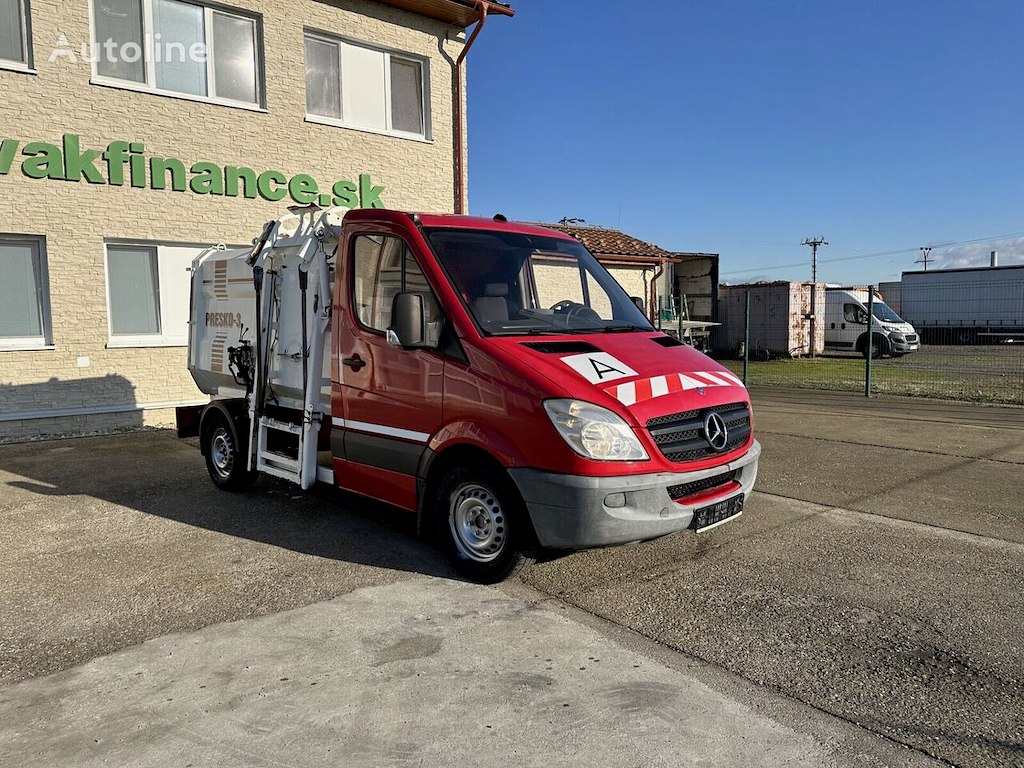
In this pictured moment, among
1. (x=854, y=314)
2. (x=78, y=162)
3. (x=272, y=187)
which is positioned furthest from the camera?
(x=854, y=314)

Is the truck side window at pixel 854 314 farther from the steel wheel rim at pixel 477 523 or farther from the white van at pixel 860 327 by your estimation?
the steel wheel rim at pixel 477 523

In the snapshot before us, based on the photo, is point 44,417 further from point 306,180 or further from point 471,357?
point 471,357

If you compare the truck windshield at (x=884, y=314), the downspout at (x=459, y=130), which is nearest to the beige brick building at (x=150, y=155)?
the downspout at (x=459, y=130)

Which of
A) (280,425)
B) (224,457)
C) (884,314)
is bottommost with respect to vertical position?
(224,457)

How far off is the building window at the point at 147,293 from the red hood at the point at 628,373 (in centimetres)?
844

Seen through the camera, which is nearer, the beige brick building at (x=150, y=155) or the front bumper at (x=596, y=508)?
the front bumper at (x=596, y=508)

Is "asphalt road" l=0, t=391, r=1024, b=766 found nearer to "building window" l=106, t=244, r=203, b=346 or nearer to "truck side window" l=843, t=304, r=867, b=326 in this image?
"building window" l=106, t=244, r=203, b=346

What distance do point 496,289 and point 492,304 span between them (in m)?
0.22

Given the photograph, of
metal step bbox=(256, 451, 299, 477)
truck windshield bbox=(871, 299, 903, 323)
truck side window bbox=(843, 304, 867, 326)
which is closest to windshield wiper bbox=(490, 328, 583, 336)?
metal step bbox=(256, 451, 299, 477)

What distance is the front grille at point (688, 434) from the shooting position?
440 cm

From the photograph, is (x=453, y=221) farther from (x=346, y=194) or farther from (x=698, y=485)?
(x=346, y=194)

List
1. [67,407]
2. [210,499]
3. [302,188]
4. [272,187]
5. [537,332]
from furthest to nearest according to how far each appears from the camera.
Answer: [302,188]
[272,187]
[67,407]
[210,499]
[537,332]

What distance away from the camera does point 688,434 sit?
4.55m

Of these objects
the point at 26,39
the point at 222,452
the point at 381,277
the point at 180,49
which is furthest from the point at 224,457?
the point at 180,49
